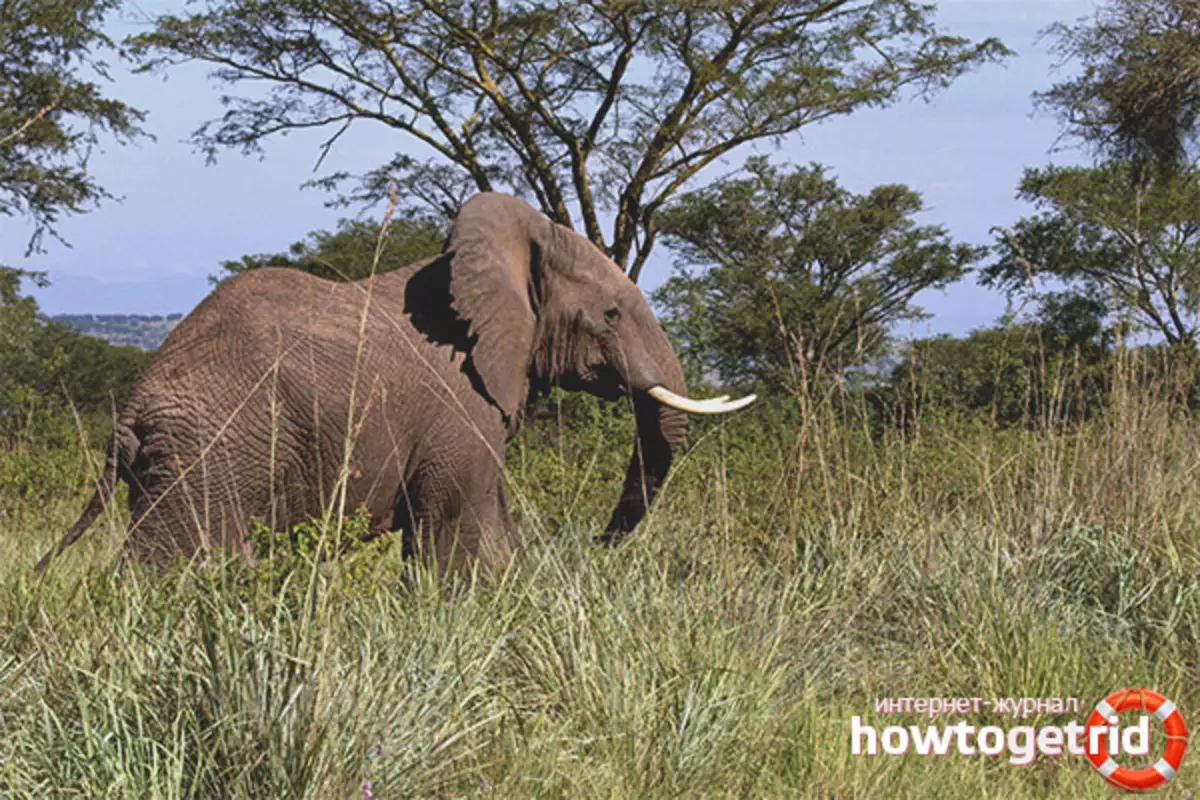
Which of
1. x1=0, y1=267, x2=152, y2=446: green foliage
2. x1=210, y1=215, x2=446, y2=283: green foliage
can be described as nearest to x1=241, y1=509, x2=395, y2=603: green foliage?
x1=0, y1=267, x2=152, y2=446: green foliage

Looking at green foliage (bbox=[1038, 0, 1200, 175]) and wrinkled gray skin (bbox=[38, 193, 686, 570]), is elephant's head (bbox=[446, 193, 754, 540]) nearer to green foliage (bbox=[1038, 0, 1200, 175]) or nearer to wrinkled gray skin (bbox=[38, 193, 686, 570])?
wrinkled gray skin (bbox=[38, 193, 686, 570])

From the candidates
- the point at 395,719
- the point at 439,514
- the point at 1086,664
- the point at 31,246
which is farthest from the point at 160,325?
the point at 31,246

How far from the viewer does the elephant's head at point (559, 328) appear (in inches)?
208

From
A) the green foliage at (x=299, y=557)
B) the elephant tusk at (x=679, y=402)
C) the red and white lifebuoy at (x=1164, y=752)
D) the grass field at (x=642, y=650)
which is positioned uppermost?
the elephant tusk at (x=679, y=402)

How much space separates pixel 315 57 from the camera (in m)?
23.3

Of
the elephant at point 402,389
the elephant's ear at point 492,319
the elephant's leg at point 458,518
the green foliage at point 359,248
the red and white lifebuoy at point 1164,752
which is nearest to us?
the red and white lifebuoy at point 1164,752

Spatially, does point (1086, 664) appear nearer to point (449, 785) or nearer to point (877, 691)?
point (877, 691)

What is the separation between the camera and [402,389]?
5.03 meters

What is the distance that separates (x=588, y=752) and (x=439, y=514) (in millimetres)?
1660

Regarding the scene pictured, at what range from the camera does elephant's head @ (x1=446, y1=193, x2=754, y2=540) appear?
17.3 feet

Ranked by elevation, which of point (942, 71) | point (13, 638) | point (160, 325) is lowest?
point (13, 638)

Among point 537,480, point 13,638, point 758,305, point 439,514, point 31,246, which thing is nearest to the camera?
point 13,638

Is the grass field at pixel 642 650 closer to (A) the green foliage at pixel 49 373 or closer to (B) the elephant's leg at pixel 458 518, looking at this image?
(B) the elephant's leg at pixel 458 518

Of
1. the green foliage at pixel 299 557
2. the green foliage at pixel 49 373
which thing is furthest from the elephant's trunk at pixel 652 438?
the green foliage at pixel 49 373
